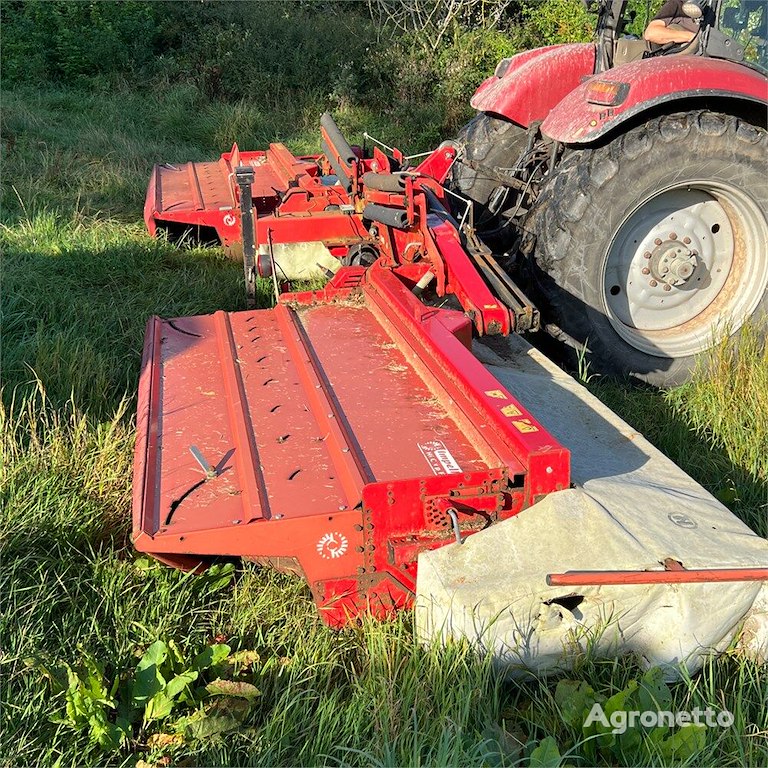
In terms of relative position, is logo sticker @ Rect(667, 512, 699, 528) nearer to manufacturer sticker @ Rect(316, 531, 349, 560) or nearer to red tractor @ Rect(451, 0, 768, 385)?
manufacturer sticker @ Rect(316, 531, 349, 560)

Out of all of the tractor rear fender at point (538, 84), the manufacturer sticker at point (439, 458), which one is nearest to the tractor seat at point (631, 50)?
the tractor rear fender at point (538, 84)

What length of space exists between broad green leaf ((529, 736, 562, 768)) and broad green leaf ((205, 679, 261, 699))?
0.69m

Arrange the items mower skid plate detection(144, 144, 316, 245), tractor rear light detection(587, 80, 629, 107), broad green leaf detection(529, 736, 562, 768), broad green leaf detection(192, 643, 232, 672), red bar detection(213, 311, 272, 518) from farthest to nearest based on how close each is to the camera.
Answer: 1. mower skid plate detection(144, 144, 316, 245)
2. tractor rear light detection(587, 80, 629, 107)
3. red bar detection(213, 311, 272, 518)
4. broad green leaf detection(192, 643, 232, 672)
5. broad green leaf detection(529, 736, 562, 768)

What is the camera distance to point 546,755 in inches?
76.0

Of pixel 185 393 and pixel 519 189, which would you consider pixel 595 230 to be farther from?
pixel 185 393

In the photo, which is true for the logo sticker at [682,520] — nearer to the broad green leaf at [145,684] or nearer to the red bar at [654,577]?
the red bar at [654,577]

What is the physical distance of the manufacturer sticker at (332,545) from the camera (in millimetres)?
2318

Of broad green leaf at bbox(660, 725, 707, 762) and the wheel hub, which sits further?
the wheel hub

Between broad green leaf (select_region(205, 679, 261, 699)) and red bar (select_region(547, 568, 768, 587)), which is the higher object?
red bar (select_region(547, 568, 768, 587))

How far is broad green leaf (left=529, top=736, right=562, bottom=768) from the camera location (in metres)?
1.91

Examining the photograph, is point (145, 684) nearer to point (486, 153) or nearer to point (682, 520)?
point (682, 520)

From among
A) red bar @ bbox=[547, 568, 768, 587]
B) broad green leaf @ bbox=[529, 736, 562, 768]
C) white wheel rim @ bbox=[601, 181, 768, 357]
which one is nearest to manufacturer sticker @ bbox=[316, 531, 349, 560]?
red bar @ bbox=[547, 568, 768, 587]

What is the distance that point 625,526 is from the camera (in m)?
2.32

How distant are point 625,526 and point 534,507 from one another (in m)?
0.24
